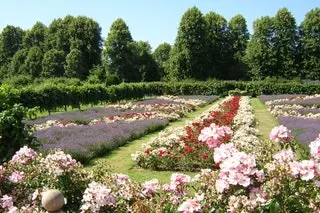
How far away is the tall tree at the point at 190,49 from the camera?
2516 inches

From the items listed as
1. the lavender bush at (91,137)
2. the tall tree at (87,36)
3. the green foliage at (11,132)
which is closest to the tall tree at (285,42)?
the tall tree at (87,36)

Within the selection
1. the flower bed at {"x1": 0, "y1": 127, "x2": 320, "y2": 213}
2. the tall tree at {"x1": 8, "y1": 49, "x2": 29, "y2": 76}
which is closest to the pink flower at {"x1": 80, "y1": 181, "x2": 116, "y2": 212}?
the flower bed at {"x1": 0, "y1": 127, "x2": 320, "y2": 213}

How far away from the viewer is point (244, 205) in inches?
130

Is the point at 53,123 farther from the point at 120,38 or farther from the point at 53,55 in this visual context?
the point at 53,55

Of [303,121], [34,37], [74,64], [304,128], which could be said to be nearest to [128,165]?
[304,128]

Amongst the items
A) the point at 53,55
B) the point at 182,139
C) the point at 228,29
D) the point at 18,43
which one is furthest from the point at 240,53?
the point at 182,139

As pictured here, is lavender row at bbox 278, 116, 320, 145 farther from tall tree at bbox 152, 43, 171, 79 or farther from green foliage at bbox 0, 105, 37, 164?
tall tree at bbox 152, 43, 171, 79

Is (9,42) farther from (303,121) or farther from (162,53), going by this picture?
(303,121)

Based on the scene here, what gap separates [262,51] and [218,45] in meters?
8.41

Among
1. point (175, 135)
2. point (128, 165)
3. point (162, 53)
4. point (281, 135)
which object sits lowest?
point (128, 165)

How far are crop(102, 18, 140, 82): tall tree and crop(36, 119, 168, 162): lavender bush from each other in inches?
1824

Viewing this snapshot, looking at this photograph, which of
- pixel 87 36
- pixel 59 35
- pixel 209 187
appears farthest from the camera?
pixel 59 35

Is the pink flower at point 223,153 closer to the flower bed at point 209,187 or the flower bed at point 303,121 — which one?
the flower bed at point 209,187

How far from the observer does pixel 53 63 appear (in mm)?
68500
